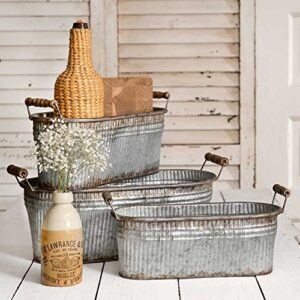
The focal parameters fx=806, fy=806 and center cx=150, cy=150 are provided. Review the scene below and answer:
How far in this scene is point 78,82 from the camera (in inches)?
74.9

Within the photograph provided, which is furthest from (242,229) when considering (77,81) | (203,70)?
(203,70)

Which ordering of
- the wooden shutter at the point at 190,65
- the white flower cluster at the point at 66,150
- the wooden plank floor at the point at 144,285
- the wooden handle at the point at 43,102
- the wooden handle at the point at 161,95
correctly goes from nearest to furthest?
1. the wooden plank floor at the point at 144,285
2. the white flower cluster at the point at 66,150
3. the wooden handle at the point at 43,102
4. the wooden handle at the point at 161,95
5. the wooden shutter at the point at 190,65

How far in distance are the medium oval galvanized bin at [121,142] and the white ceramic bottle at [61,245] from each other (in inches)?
7.9

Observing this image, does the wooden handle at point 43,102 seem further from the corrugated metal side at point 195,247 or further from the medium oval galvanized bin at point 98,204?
the corrugated metal side at point 195,247

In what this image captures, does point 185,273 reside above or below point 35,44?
below

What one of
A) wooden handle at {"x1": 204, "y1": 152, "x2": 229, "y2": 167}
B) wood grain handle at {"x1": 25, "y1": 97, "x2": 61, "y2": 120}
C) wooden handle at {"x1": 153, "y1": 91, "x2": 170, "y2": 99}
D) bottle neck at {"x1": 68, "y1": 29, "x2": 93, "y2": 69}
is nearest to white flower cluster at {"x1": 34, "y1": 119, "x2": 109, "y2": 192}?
wood grain handle at {"x1": 25, "y1": 97, "x2": 61, "y2": 120}

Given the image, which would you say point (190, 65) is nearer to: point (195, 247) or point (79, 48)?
point (79, 48)

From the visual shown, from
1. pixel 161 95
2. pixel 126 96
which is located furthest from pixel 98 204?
pixel 161 95

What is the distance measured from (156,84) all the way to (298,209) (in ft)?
2.72

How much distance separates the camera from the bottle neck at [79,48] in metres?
1.90

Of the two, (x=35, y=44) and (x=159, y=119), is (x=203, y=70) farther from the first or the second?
(x=159, y=119)

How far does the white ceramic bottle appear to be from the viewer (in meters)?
1.69

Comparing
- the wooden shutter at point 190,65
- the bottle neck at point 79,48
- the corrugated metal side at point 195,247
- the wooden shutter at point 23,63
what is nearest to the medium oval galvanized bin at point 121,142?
the bottle neck at point 79,48

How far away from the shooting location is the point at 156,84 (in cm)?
352
